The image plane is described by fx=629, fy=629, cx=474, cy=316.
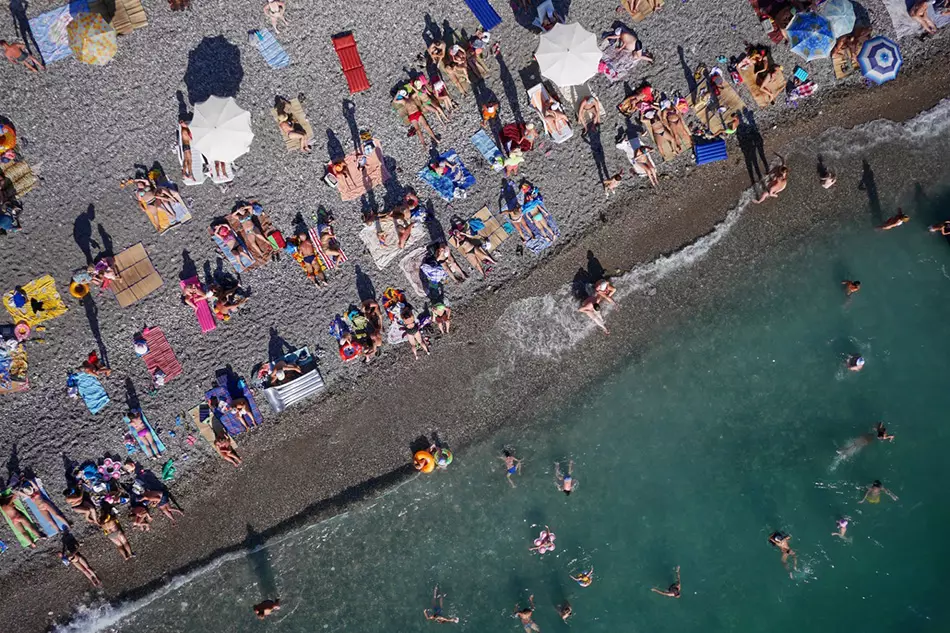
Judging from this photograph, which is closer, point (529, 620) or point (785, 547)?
point (529, 620)

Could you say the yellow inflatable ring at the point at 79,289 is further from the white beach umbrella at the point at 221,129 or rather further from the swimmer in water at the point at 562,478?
the swimmer in water at the point at 562,478

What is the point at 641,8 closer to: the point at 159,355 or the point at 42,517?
the point at 159,355

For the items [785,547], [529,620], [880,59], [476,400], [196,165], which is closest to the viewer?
[196,165]

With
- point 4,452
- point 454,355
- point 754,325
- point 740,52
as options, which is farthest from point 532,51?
point 4,452

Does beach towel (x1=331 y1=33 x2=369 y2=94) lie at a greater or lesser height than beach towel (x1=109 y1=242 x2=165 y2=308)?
greater

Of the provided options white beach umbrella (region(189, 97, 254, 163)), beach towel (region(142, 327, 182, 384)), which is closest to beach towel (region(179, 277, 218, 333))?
beach towel (region(142, 327, 182, 384))

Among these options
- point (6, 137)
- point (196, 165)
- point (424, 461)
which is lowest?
point (424, 461)

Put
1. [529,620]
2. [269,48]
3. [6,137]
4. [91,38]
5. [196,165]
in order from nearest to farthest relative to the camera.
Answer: [6,137] < [91,38] < [196,165] < [269,48] < [529,620]

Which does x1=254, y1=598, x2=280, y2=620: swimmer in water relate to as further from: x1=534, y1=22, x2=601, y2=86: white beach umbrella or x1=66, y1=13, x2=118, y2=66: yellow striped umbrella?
x1=534, y1=22, x2=601, y2=86: white beach umbrella

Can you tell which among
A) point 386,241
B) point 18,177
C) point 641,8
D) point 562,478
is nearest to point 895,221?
point 641,8
